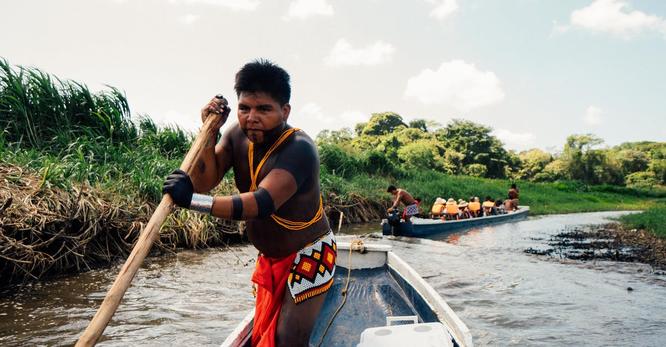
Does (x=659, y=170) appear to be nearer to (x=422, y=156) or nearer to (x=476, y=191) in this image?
(x=422, y=156)

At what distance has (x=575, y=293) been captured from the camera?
24.9 ft

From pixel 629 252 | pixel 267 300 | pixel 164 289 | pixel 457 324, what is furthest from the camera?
pixel 629 252

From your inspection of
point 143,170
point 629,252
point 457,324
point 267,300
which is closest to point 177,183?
point 267,300

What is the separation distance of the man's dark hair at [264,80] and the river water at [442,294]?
12.3ft

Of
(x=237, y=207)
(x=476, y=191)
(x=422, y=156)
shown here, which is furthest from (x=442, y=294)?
(x=422, y=156)

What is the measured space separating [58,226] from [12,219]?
878 millimetres

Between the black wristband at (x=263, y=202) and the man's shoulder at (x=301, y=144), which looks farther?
the man's shoulder at (x=301, y=144)

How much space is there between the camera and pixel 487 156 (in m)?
48.4

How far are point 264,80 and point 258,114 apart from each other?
16 cm

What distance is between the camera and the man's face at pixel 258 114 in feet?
7.20

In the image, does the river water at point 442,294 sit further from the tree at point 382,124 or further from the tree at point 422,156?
the tree at point 382,124

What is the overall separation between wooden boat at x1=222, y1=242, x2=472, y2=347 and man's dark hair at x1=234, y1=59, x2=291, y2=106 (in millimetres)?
1524

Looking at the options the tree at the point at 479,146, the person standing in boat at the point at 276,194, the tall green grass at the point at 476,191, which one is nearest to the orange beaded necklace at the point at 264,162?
the person standing in boat at the point at 276,194

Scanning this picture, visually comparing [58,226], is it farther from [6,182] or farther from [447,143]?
[447,143]
